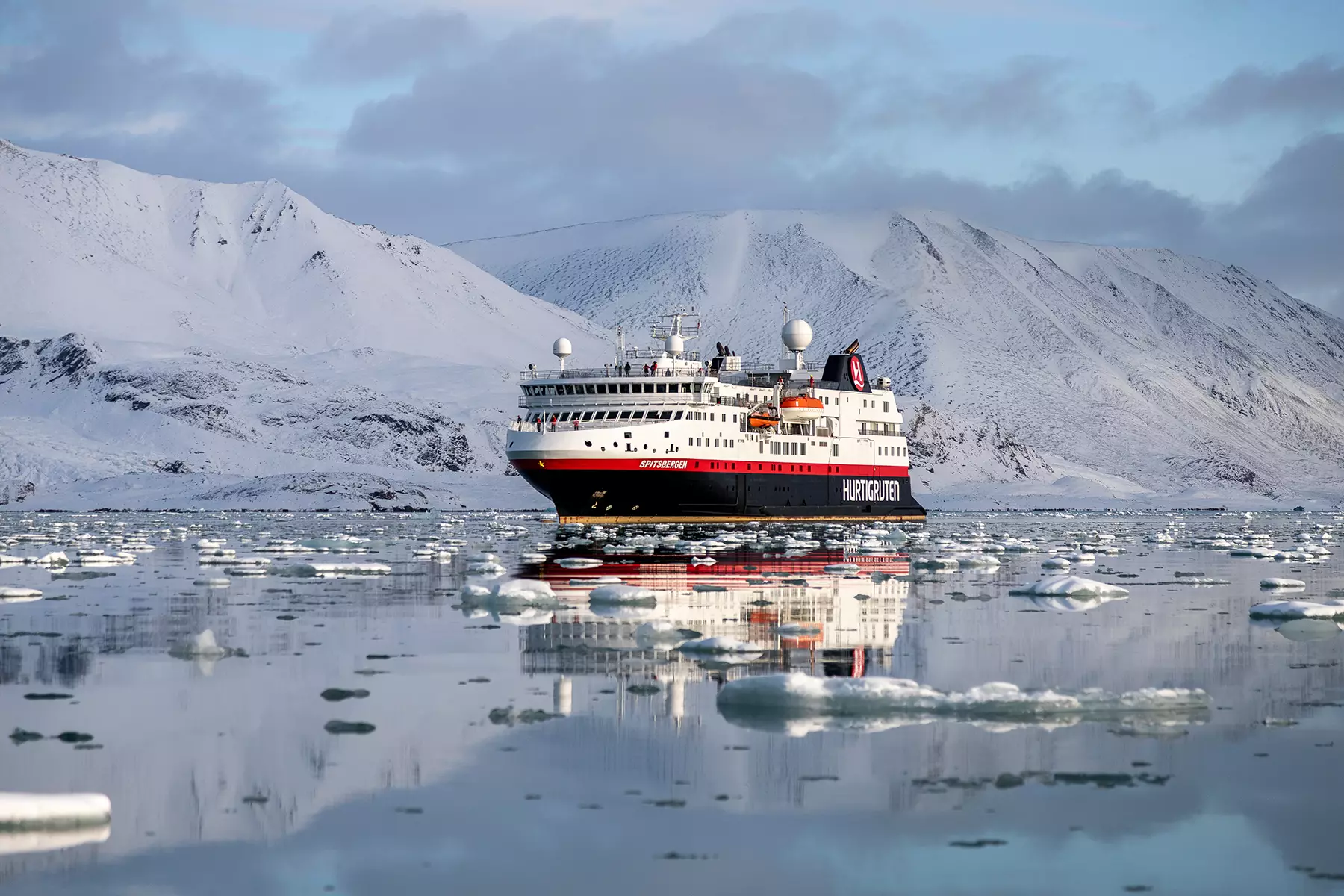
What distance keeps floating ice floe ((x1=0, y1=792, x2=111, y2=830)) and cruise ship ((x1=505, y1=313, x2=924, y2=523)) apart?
186 ft

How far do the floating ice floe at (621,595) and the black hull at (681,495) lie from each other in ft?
140

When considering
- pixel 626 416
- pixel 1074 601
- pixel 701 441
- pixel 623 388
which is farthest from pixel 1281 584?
pixel 623 388

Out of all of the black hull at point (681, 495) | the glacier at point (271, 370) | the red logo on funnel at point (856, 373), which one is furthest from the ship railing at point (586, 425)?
the glacier at point (271, 370)

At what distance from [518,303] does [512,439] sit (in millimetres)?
119541

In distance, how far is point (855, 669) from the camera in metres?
16.9

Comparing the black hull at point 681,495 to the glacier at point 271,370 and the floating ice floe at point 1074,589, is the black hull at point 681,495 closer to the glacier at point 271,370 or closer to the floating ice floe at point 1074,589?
the glacier at point 271,370

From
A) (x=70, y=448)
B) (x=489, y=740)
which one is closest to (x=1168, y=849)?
(x=489, y=740)

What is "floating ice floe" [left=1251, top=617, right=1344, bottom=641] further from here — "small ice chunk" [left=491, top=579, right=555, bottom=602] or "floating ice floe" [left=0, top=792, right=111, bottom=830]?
"floating ice floe" [left=0, top=792, right=111, bottom=830]

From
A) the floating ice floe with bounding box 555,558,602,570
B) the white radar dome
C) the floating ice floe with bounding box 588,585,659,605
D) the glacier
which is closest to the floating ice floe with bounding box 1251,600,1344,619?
the floating ice floe with bounding box 588,585,659,605

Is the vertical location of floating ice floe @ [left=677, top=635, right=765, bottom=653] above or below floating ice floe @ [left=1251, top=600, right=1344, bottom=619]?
below

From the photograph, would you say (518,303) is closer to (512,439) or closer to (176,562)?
(512,439)

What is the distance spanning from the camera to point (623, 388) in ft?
236

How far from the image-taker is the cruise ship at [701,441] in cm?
6756

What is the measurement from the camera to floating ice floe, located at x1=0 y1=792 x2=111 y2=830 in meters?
9.78
